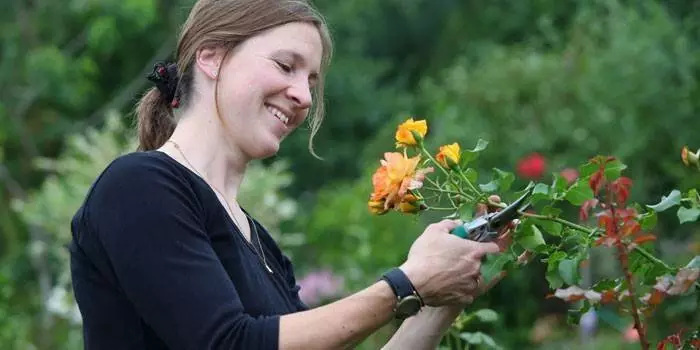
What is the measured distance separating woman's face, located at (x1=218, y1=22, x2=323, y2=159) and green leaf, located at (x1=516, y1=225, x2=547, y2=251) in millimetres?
510

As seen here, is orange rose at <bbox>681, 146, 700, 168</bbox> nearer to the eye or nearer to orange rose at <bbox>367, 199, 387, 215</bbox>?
orange rose at <bbox>367, 199, 387, 215</bbox>

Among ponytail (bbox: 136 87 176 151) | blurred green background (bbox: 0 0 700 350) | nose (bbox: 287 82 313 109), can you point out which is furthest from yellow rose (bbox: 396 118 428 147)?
blurred green background (bbox: 0 0 700 350)

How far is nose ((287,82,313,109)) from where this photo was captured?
242 centimetres

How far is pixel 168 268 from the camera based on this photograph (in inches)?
84.3

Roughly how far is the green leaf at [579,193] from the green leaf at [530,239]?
8cm

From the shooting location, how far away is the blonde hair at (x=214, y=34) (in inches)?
96.0

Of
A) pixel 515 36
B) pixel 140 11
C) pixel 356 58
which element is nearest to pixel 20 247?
pixel 140 11

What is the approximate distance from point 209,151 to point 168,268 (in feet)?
1.14

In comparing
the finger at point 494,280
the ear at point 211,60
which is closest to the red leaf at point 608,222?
the finger at point 494,280

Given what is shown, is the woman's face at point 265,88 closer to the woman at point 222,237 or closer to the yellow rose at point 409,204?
the woman at point 222,237

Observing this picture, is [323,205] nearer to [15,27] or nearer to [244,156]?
[15,27]

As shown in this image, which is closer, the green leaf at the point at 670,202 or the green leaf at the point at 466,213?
the green leaf at the point at 670,202

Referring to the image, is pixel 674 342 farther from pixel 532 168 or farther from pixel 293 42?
pixel 532 168

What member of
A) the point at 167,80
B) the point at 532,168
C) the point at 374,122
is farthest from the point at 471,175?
the point at 374,122
